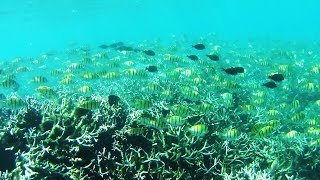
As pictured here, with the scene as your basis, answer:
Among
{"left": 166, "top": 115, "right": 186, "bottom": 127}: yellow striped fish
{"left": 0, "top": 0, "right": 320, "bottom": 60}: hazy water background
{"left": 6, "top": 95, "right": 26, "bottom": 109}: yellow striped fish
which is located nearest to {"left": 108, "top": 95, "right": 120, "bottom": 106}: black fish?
{"left": 166, "top": 115, "right": 186, "bottom": 127}: yellow striped fish

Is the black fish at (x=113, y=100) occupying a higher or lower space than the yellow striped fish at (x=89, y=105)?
lower

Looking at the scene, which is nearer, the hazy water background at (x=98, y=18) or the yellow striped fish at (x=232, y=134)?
the yellow striped fish at (x=232, y=134)

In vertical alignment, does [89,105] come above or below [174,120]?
above

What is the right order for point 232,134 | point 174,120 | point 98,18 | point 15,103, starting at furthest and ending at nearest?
point 98,18, point 15,103, point 232,134, point 174,120

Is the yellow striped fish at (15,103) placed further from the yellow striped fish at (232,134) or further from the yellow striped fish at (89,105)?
the yellow striped fish at (232,134)

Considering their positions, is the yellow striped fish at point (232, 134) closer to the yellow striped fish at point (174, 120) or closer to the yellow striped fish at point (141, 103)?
the yellow striped fish at point (174, 120)

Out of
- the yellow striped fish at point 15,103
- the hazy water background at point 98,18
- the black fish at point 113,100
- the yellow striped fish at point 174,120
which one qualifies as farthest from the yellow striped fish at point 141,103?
the hazy water background at point 98,18

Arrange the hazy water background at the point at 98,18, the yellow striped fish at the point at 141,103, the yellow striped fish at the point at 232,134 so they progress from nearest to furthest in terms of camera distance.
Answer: the yellow striped fish at the point at 232,134, the yellow striped fish at the point at 141,103, the hazy water background at the point at 98,18

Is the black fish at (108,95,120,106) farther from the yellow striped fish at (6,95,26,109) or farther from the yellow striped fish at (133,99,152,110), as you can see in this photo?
the yellow striped fish at (6,95,26,109)

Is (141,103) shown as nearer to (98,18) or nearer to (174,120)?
(174,120)

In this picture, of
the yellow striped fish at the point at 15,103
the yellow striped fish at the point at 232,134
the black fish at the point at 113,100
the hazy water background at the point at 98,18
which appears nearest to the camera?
the yellow striped fish at the point at 232,134

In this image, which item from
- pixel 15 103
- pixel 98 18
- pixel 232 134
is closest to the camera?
pixel 232 134

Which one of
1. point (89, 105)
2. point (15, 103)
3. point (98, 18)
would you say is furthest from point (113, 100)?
point (98, 18)

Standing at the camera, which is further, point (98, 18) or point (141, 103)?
point (98, 18)
